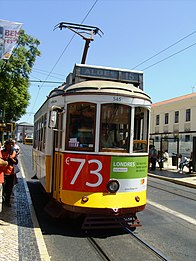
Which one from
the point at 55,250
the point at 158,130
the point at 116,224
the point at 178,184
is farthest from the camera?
the point at 158,130

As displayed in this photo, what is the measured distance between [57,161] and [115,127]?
1.45 m

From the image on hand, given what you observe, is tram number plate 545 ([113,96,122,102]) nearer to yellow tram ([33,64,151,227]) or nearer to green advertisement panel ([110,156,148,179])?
yellow tram ([33,64,151,227])

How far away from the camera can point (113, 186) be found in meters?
6.55

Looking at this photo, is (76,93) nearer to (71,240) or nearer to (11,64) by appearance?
(71,240)

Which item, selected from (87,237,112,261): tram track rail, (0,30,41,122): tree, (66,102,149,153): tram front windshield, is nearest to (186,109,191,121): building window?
(0,30,41,122): tree

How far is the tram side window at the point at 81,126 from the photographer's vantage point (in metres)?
6.66

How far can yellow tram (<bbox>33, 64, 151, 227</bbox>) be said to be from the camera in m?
6.50

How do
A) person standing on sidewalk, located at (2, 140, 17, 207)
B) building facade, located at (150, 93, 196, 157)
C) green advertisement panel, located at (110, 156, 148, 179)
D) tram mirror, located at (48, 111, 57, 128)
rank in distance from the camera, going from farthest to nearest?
building facade, located at (150, 93, 196, 157) → person standing on sidewalk, located at (2, 140, 17, 207) → tram mirror, located at (48, 111, 57, 128) → green advertisement panel, located at (110, 156, 148, 179)

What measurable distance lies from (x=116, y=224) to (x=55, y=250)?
2003 mm

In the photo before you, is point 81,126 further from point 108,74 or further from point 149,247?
point 149,247

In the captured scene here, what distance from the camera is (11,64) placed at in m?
20.5

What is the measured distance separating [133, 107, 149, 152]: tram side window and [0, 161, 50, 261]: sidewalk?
2.54 meters

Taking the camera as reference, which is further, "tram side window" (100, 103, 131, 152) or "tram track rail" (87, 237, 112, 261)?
"tram side window" (100, 103, 131, 152)

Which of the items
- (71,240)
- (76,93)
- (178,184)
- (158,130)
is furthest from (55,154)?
(158,130)
